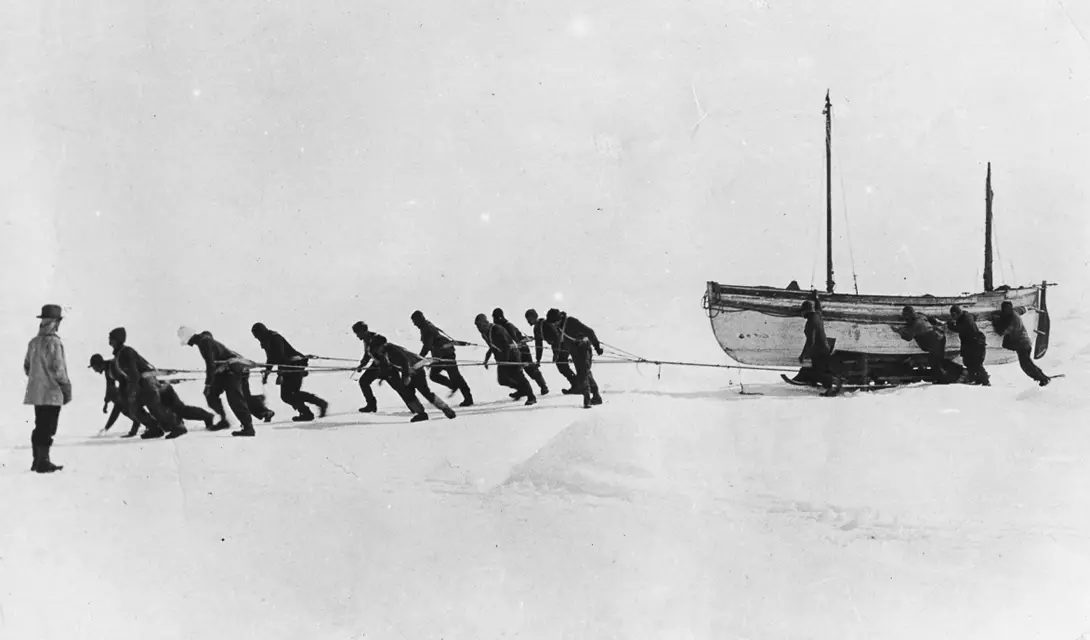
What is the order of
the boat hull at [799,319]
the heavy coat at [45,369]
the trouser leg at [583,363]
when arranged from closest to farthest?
the heavy coat at [45,369]
the trouser leg at [583,363]
the boat hull at [799,319]

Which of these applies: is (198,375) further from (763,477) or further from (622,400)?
(763,477)

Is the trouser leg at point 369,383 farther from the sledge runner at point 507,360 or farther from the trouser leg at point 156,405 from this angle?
the trouser leg at point 156,405

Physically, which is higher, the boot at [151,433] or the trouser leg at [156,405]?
the trouser leg at [156,405]

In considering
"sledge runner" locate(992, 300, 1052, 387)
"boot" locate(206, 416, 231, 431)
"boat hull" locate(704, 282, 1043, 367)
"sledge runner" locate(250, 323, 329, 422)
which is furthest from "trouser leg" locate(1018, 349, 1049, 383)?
"boot" locate(206, 416, 231, 431)

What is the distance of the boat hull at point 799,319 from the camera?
1089 centimetres

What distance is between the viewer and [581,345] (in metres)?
9.87

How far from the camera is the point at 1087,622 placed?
620cm

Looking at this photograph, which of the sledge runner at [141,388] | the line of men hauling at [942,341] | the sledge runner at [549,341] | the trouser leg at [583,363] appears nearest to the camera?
the sledge runner at [141,388]

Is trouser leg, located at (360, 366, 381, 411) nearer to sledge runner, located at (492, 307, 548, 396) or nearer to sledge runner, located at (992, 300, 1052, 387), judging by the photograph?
sledge runner, located at (492, 307, 548, 396)

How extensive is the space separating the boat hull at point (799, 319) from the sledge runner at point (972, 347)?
26.6 inches

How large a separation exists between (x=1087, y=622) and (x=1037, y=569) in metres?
0.79

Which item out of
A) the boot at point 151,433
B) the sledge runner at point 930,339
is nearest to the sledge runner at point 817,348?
the sledge runner at point 930,339

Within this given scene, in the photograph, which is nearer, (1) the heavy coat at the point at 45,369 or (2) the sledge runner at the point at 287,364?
(1) the heavy coat at the point at 45,369

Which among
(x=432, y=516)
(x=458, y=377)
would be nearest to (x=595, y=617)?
(x=432, y=516)
